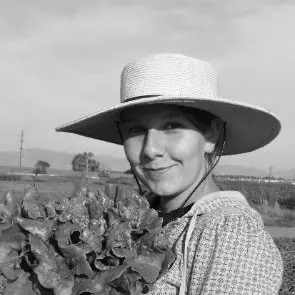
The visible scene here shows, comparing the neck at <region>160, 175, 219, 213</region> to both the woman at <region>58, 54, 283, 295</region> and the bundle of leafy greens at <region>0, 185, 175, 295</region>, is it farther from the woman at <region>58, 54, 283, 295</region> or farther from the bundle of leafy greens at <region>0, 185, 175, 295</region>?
the bundle of leafy greens at <region>0, 185, 175, 295</region>

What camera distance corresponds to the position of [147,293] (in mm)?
2221

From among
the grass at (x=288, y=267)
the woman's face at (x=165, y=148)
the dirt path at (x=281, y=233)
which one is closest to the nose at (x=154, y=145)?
the woman's face at (x=165, y=148)

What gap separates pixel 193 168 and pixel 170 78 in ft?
1.26

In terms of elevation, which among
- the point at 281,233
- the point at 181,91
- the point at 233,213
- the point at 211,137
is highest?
the point at 181,91

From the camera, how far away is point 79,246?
1.96 metres

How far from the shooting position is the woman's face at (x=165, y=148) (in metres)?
2.38

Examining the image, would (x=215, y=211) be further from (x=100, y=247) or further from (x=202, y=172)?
(x=100, y=247)

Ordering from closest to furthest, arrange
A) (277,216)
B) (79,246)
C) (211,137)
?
(79,246), (211,137), (277,216)

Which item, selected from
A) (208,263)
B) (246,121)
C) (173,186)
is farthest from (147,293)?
(246,121)

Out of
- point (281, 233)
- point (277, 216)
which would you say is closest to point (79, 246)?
point (281, 233)

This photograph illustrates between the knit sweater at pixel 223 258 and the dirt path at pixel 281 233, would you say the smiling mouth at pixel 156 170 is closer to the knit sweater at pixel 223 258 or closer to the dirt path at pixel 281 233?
the knit sweater at pixel 223 258

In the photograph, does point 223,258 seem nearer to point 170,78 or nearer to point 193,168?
point 193,168

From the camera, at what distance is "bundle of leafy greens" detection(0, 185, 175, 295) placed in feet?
6.41

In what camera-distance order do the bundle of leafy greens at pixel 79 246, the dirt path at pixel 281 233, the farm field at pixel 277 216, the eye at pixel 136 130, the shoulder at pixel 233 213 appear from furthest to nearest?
the dirt path at pixel 281 233
the farm field at pixel 277 216
the eye at pixel 136 130
the shoulder at pixel 233 213
the bundle of leafy greens at pixel 79 246
